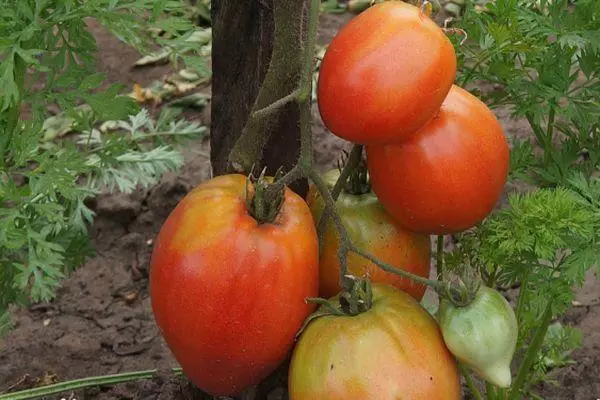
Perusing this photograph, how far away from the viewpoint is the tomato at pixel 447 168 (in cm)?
176

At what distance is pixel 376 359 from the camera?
5.55 ft

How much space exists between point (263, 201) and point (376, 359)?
34 cm

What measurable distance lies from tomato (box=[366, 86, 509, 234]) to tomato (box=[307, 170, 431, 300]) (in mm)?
58

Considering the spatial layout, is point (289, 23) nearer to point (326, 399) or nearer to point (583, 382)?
point (326, 399)

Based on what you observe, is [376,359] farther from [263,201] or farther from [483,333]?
[263,201]

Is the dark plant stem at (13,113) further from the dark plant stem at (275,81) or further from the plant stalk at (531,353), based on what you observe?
the plant stalk at (531,353)

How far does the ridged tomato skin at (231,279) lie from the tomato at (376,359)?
0.07 m

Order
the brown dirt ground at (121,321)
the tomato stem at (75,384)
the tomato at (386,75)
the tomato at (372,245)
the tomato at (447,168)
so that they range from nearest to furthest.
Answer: the tomato at (386,75) < the tomato at (447,168) < the tomato at (372,245) < the tomato stem at (75,384) < the brown dirt ground at (121,321)

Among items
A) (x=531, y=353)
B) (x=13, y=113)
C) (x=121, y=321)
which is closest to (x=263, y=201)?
(x=13, y=113)

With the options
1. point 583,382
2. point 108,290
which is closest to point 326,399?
point 583,382

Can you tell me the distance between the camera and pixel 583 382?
2.64 m

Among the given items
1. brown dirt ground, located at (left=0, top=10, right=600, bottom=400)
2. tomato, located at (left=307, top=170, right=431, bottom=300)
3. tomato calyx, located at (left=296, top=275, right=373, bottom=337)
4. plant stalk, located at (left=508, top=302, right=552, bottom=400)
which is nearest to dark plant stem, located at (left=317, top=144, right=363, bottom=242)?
tomato, located at (left=307, top=170, right=431, bottom=300)

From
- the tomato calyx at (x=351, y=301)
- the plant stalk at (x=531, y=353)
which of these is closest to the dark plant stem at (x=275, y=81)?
the tomato calyx at (x=351, y=301)

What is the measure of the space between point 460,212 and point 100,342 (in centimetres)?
143
